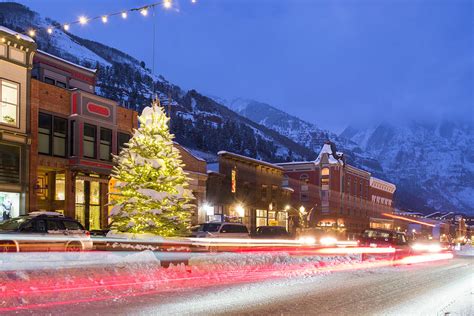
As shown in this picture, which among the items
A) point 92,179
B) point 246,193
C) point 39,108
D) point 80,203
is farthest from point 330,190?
point 39,108

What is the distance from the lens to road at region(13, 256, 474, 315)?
35.6 feet

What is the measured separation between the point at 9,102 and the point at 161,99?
7626 centimetres

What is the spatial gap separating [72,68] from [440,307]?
32.3 meters

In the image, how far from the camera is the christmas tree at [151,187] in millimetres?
24906

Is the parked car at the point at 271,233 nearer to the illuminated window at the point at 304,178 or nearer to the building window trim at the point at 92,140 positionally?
the building window trim at the point at 92,140

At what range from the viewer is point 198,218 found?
45.3 metres

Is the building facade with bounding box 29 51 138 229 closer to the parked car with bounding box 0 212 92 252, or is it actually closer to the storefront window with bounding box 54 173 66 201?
the storefront window with bounding box 54 173 66 201

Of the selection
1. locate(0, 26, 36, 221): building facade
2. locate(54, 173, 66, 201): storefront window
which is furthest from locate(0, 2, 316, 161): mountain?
locate(0, 26, 36, 221): building facade

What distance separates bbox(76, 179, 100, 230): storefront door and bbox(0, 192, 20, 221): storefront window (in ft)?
15.7

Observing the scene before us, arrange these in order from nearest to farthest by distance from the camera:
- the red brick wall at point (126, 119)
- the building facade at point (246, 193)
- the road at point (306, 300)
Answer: the road at point (306, 300), the red brick wall at point (126, 119), the building facade at point (246, 193)

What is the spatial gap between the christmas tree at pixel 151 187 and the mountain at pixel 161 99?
54739 millimetres

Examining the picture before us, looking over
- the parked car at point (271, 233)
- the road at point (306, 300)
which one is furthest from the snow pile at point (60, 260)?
the parked car at point (271, 233)

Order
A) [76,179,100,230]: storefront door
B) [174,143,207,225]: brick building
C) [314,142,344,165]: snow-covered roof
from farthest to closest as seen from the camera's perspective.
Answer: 1. [314,142,344,165]: snow-covered roof
2. [174,143,207,225]: brick building
3. [76,179,100,230]: storefront door

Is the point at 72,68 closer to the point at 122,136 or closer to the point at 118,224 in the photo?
the point at 122,136
